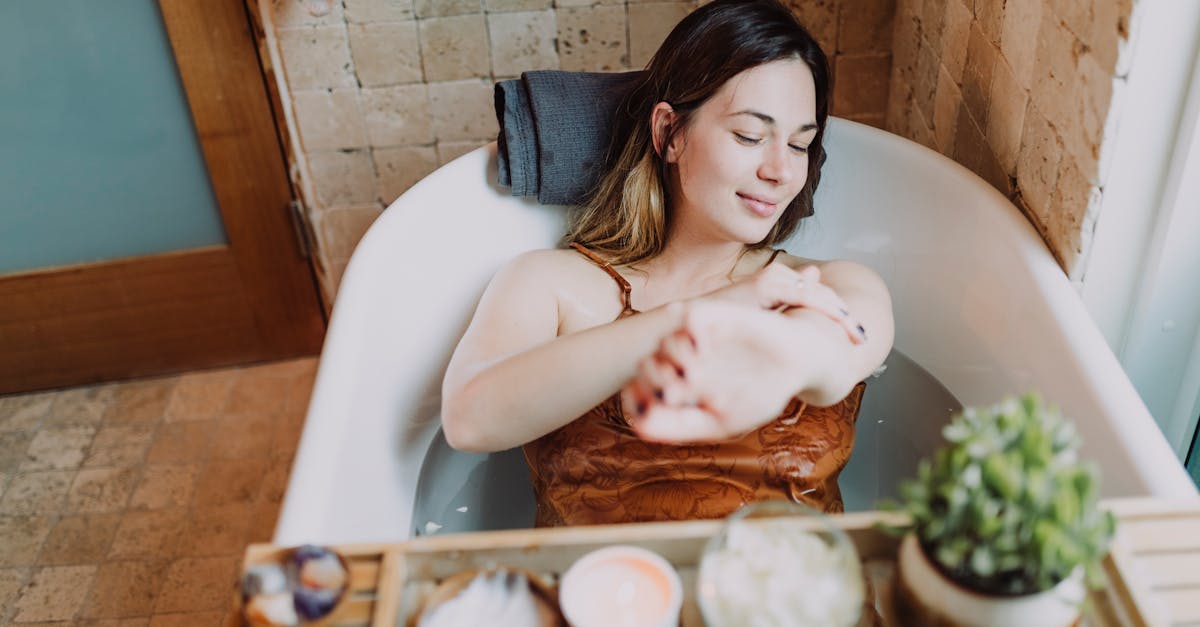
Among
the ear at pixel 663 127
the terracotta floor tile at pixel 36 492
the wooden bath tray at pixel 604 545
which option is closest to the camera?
the wooden bath tray at pixel 604 545

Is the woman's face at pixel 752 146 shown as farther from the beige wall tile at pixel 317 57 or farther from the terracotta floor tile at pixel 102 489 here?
the terracotta floor tile at pixel 102 489

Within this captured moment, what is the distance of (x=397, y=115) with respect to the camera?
222 cm

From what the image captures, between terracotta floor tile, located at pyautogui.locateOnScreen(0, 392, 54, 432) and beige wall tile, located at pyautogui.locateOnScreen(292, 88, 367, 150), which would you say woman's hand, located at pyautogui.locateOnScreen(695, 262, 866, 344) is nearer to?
beige wall tile, located at pyautogui.locateOnScreen(292, 88, 367, 150)

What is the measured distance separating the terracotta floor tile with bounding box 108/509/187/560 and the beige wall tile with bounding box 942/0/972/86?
1763 mm

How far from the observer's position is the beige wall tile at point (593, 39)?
6.95 feet

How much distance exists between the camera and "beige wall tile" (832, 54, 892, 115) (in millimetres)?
2201

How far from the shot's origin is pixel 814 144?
5.16ft

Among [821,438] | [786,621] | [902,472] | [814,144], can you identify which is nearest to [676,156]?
[814,144]

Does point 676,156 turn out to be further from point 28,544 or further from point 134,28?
point 28,544

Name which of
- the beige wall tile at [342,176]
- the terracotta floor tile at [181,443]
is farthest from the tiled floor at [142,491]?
the beige wall tile at [342,176]

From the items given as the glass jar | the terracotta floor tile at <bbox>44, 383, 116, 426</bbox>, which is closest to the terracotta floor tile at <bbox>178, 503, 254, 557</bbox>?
the terracotta floor tile at <bbox>44, 383, 116, 426</bbox>

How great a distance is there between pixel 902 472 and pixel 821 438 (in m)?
0.32

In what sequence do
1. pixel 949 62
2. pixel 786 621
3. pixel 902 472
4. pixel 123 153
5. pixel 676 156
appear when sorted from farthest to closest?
pixel 123 153 < pixel 949 62 < pixel 902 472 < pixel 676 156 < pixel 786 621

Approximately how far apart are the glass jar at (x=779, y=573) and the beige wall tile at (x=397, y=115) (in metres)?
1.59
